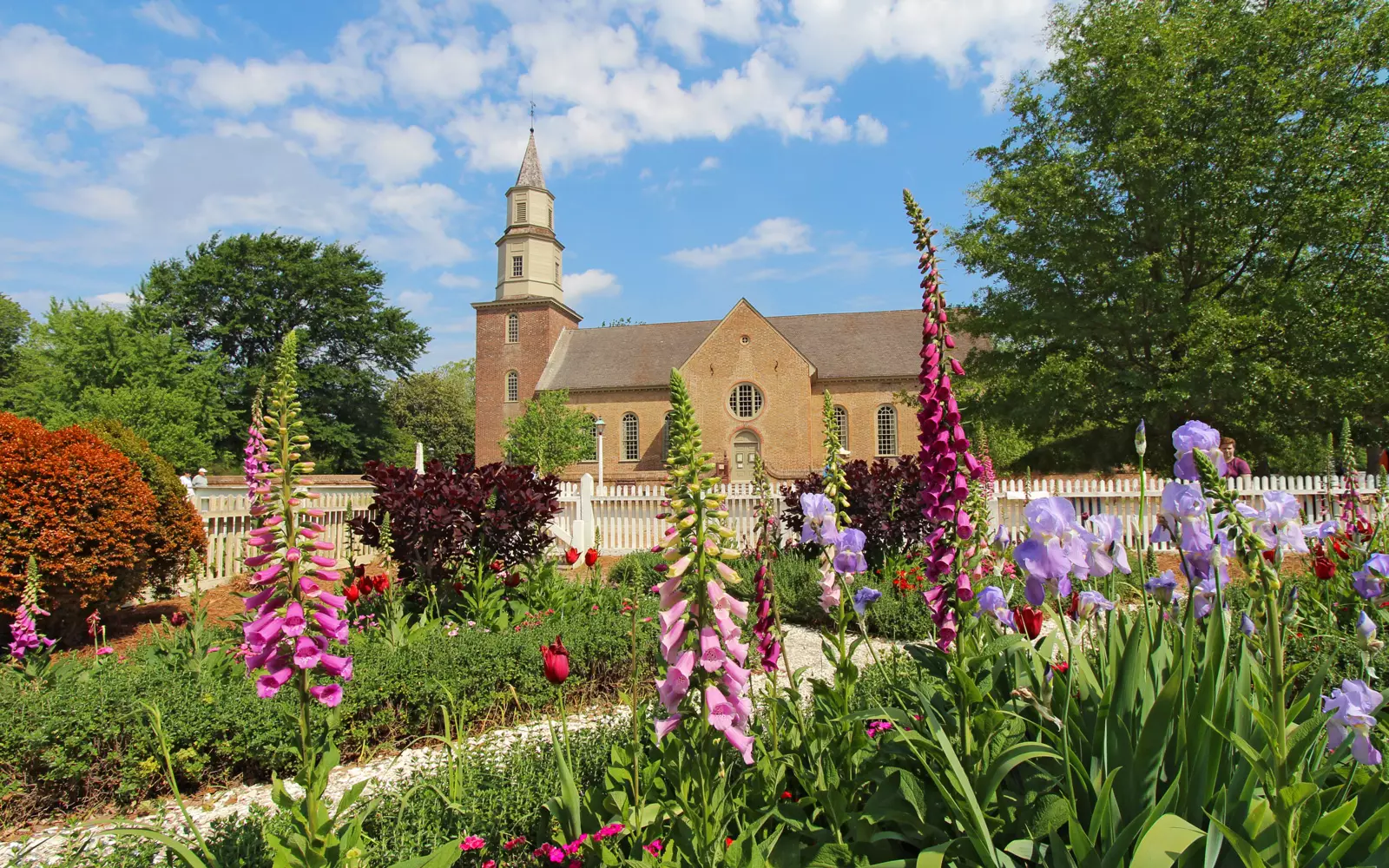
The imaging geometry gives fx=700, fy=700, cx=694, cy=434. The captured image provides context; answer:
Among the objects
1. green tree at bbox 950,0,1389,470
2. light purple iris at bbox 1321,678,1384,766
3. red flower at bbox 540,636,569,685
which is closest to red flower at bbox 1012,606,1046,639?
light purple iris at bbox 1321,678,1384,766

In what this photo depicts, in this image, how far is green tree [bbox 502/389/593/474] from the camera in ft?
96.7

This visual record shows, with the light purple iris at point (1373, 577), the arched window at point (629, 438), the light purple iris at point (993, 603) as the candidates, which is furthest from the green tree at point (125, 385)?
the light purple iris at point (1373, 577)

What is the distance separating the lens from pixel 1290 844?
133 cm

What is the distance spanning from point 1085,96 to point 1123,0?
2.81 m

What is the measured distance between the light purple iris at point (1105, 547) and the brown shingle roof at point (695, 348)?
103 ft

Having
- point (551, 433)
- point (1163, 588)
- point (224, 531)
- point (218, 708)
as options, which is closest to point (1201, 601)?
point (1163, 588)

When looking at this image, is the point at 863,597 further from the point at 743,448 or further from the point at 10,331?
the point at 10,331

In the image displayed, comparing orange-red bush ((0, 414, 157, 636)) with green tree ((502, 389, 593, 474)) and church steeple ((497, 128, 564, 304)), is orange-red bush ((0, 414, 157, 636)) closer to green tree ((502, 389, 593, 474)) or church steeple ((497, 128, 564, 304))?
green tree ((502, 389, 593, 474))

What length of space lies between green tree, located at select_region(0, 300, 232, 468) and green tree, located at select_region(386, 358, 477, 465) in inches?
580

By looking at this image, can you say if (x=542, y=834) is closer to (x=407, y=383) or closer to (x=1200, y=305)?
(x=1200, y=305)

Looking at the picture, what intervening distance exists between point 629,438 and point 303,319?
2110cm

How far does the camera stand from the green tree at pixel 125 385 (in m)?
23.9

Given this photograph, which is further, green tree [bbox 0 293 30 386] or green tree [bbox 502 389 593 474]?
green tree [bbox 0 293 30 386]

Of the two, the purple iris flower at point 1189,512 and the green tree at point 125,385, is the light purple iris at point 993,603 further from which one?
the green tree at point 125,385
